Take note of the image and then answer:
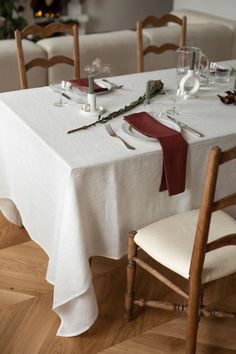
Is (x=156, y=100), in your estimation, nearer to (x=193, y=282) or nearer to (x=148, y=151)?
(x=148, y=151)

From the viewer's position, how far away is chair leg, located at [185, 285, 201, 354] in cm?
135

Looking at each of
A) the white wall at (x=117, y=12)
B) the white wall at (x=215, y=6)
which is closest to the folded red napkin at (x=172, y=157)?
the white wall at (x=215, y=6)

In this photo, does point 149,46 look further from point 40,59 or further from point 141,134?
point 141,134

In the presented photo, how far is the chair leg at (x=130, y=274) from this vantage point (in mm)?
1509

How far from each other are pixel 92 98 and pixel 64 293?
28.2 inches

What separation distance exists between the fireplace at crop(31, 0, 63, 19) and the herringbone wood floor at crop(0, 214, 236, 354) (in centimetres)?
404

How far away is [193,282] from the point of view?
51.8 inches

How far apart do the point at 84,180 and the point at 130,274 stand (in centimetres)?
43

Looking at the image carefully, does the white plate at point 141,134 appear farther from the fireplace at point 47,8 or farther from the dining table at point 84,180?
the fireplace at point 47,8

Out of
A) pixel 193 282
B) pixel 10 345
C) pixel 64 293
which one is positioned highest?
pixel 193 282

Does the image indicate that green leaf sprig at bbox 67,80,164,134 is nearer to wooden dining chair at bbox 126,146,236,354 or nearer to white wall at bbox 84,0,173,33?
wooden dining chair at bbox 126,146,236,354

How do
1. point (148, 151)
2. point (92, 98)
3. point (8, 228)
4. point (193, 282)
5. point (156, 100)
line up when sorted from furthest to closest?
point (8, 228) → point (156, 100) → point (92, 98) → point (148, 151) → point (193, 282)

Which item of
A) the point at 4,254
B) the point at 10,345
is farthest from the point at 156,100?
the point at 10,345

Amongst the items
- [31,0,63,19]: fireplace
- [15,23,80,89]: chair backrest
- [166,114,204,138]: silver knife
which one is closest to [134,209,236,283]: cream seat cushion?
[166,114,204,138]: silver knife
